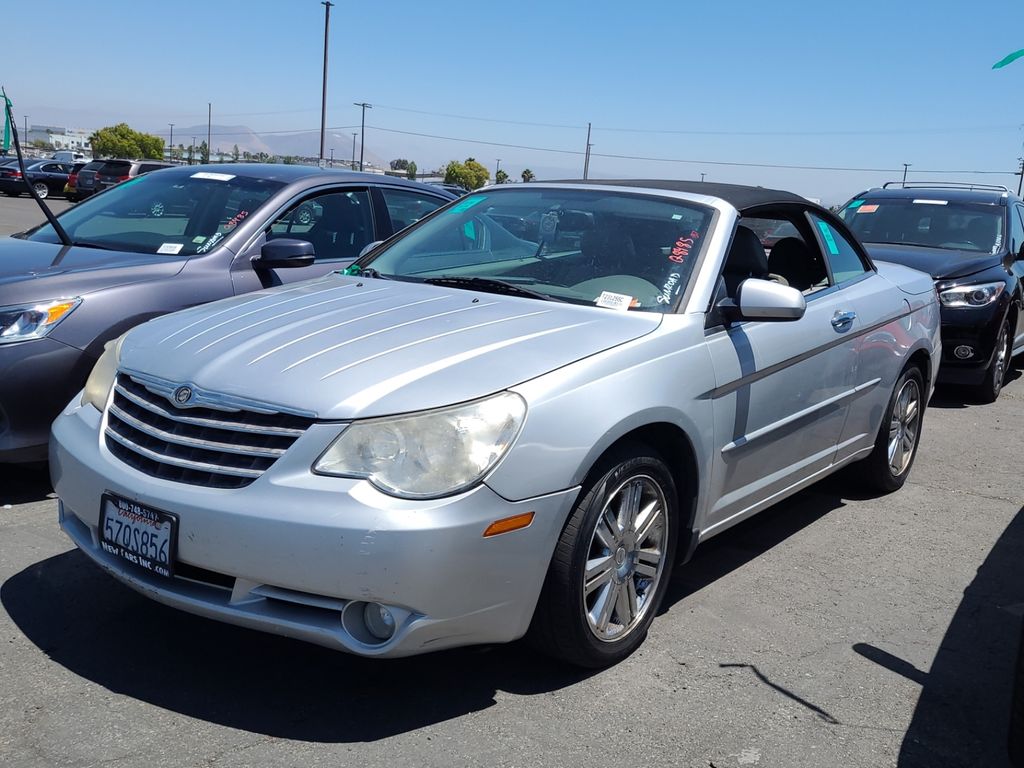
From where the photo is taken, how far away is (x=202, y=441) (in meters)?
3.03

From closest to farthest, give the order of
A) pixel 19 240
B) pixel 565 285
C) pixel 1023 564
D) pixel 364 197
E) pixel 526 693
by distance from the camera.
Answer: pixel 526 693 < pixel 565 285 < pixel 1023 564 < pixel 19 240 < pixel 364 197

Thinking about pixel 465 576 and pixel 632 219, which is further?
pixel 632 219

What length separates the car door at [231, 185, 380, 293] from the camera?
18.0 ft

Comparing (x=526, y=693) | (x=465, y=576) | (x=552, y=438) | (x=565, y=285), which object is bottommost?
(x=526, y=693)

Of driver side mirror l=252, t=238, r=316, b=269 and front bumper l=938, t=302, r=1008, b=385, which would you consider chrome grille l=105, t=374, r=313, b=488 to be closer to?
driver side mirror l=252, t=238, r=316, b=269

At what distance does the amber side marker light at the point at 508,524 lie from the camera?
2854 mm

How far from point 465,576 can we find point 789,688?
1.27 m

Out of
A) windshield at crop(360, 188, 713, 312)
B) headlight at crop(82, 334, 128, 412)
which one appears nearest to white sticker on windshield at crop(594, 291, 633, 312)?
windshield at crop(360, 188, 713, 312)

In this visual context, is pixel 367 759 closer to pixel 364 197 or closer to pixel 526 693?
pixel 526 693

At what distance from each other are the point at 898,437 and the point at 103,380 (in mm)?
4098

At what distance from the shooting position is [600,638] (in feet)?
10.9

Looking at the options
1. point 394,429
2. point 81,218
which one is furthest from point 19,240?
point 394,429

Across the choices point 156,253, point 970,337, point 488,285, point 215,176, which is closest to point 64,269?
point 156,253

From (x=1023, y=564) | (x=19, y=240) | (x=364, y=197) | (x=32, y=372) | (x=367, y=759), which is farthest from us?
(x=364, y=197)
